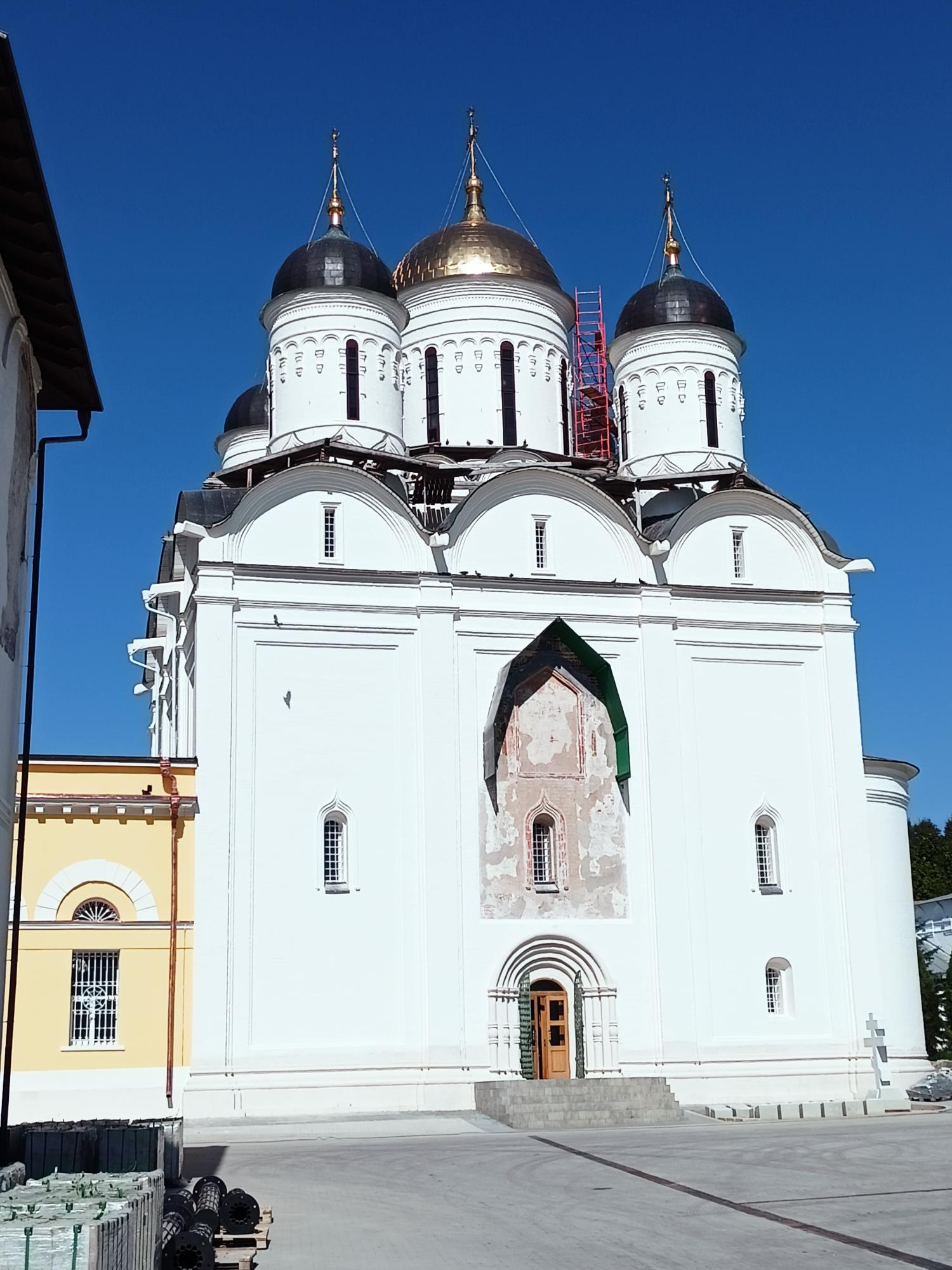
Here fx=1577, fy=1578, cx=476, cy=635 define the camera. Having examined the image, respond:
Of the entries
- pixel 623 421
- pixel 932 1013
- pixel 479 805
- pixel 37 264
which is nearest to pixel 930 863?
pixel 932 1013

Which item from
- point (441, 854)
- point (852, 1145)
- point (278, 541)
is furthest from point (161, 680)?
point (852, 1145)

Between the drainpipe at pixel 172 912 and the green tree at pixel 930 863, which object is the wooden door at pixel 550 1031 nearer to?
the drainpipe at pixel 172 912

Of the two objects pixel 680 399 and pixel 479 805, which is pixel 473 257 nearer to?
pixel 680 399

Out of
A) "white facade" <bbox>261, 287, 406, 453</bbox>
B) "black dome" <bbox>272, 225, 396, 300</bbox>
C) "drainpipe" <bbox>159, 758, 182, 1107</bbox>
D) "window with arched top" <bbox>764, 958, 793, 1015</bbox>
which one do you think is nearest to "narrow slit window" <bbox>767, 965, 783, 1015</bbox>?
"window with arched top" <bbox>764, 958, 793, 1015</bbox>

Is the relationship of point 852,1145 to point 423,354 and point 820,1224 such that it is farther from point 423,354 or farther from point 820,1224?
point 423,354

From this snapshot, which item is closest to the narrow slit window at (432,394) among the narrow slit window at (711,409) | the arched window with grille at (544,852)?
the narrow slit window at (711,409)

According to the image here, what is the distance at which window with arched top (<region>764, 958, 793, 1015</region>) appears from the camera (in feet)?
78.4

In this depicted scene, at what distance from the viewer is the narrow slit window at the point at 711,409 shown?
2770cm

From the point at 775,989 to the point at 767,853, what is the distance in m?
2.06

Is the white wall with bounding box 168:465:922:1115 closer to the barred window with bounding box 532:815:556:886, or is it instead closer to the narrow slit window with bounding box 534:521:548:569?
the narrow slit window with bounding box 534:521:548:569

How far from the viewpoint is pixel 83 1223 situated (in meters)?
6.56

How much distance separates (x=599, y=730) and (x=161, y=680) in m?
10.3

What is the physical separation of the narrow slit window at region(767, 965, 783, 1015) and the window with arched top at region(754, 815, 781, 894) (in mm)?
1217

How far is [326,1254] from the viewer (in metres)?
10.3
